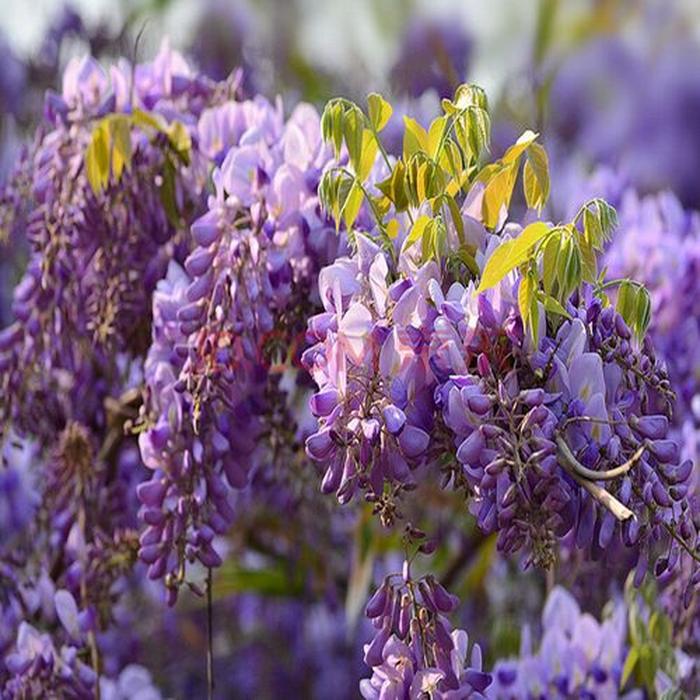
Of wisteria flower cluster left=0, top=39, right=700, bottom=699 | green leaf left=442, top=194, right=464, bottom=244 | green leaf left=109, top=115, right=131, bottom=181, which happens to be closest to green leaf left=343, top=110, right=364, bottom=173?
wisteria flower cluster left=0, top=39, right=700, bottom=699

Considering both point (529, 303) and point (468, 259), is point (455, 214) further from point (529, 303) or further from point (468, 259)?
point (529, 303)

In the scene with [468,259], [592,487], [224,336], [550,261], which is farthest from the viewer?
[224,336]

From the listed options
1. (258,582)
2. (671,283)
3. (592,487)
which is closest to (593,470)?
(592,487)

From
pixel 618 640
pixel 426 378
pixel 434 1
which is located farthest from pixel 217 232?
pixel 434 1

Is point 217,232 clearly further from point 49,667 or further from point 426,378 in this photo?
point 49,667

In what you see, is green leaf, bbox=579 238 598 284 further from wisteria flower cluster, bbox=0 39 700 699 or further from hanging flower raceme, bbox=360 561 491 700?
hanging flower raceme, bbox=360 561 491 700

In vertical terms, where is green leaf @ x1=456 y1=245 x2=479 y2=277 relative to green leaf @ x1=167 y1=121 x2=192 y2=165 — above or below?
below
